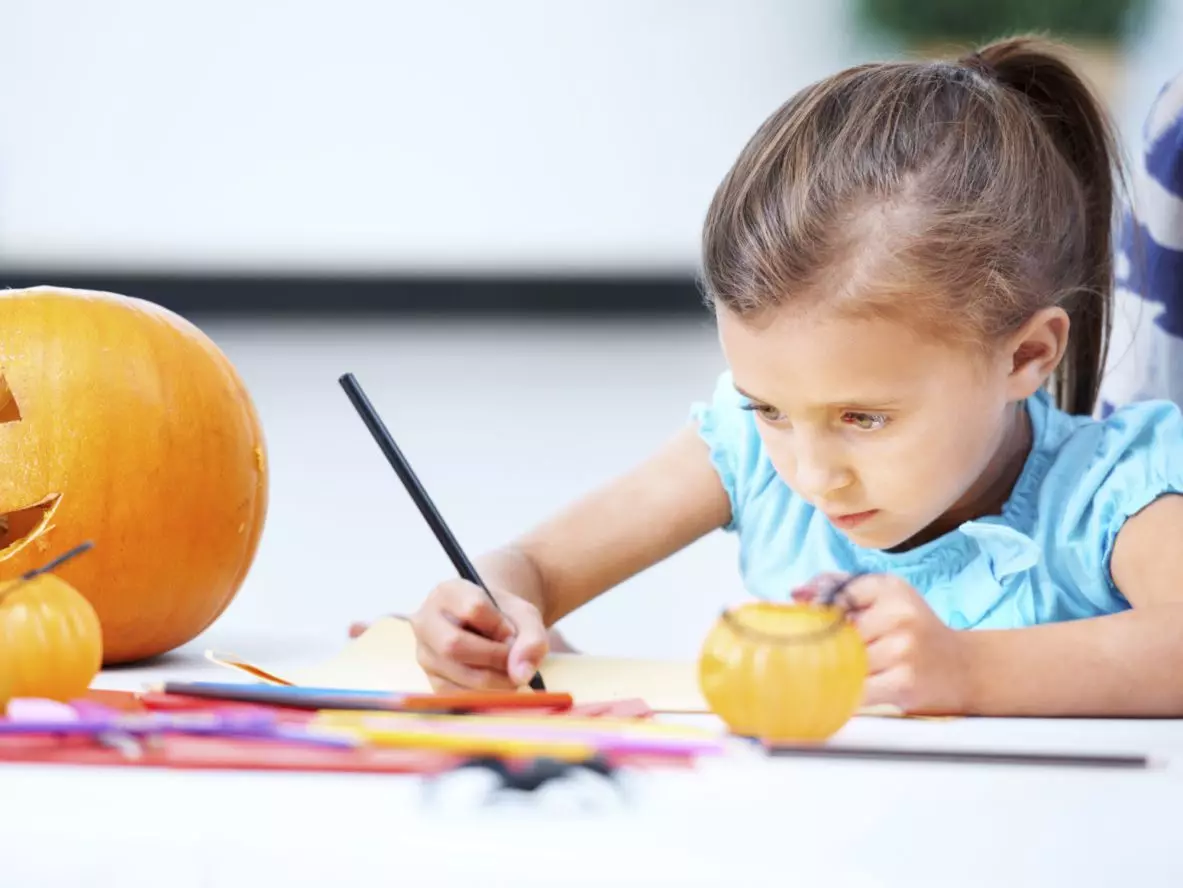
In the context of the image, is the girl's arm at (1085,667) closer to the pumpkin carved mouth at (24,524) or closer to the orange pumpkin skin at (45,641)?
the orange pumpkin skin at (45,641)

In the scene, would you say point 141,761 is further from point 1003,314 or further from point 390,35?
point 390,35

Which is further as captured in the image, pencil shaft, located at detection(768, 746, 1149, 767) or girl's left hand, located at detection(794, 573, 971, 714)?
girl's left hand, located at detection(794, 573, 971, 714)

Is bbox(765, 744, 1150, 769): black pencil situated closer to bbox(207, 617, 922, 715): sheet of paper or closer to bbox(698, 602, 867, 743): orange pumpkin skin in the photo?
bbox(698, 602, 867, 743): orange pumpkin skin

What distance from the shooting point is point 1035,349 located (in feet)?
3.06

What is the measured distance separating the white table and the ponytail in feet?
1.95

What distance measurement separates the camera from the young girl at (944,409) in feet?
2.50

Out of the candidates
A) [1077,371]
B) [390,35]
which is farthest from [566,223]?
[1077,371]

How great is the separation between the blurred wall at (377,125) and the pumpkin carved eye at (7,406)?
360 centimetres

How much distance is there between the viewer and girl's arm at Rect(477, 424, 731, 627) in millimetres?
1067

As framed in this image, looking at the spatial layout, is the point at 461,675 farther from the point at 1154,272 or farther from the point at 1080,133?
the point at 1154,272

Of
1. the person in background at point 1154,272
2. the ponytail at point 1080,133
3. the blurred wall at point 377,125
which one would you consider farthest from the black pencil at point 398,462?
the blurred wall at point 377,125

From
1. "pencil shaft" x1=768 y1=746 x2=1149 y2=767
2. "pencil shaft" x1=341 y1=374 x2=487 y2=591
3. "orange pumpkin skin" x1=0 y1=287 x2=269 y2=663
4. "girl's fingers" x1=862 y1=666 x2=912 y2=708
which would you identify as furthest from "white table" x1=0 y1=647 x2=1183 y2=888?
"orange pumpkin skin" x1=0 y1=287 x2=269 y2=663

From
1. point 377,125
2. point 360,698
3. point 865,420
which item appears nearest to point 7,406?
point 360,698

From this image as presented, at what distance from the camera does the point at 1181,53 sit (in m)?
3.93
